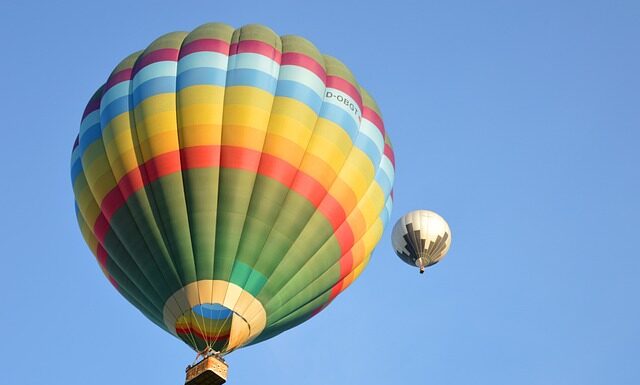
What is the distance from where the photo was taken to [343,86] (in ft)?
81.2

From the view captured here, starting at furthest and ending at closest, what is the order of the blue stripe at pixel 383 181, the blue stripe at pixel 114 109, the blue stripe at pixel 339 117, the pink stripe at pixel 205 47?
1. the blue stripe at pixel 383 181
2. the pink stripe at pixel 205 47
3. the blue stripe at pixel 339 117
4. the blue stripe at pixel 114 109

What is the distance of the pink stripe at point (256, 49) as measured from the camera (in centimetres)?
2414

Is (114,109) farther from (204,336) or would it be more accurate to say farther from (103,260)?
(204,336)

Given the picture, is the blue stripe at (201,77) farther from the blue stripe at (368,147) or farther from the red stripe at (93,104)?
the blue stripe at (368,147)

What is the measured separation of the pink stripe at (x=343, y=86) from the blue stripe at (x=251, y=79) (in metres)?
1.52

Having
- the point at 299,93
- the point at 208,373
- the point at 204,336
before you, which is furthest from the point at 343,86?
the point at 208,373

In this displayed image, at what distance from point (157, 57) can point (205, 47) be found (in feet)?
3.67

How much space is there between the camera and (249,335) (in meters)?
22.5

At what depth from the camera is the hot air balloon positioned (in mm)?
30266

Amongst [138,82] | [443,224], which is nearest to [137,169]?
[138,82]

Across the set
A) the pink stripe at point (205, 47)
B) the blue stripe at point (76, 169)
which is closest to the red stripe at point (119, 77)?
the pink stripe at point (205, 47)

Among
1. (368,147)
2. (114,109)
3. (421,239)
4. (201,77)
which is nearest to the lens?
(201,77)

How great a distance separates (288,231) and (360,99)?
423cm

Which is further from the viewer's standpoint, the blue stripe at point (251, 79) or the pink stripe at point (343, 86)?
the pink stripe at point (343, 86)
